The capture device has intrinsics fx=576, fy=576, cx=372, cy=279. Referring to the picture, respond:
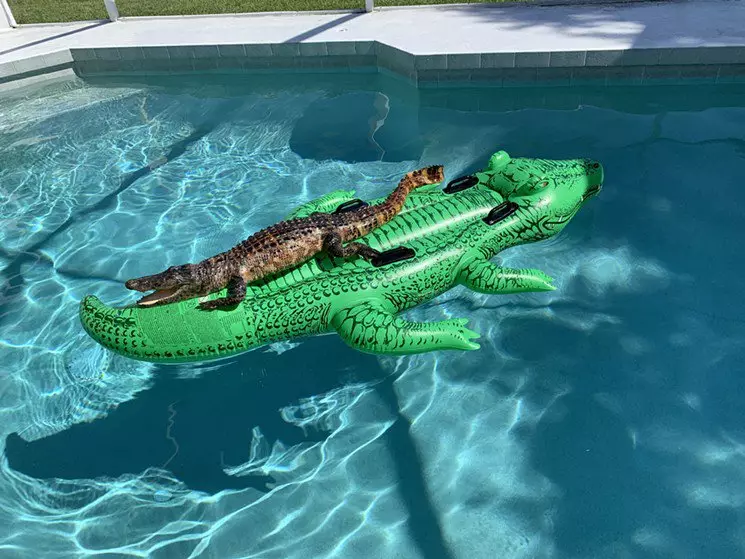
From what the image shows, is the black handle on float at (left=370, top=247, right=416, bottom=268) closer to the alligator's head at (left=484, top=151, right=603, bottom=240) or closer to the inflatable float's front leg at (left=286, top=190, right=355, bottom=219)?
the inflatable float's front leg at (left=286, top=190, right=355, bottom=219)

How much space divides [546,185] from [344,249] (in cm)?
196

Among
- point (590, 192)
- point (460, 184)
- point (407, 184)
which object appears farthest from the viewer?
point (590, 192)

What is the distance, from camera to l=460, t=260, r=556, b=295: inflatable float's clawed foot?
4504 mm

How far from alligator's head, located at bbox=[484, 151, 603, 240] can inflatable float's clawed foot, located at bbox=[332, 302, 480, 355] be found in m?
1.47

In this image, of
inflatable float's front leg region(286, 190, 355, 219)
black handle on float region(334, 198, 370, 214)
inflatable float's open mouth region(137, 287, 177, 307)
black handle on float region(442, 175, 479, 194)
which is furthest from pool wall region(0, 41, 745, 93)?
inflatable float's open mouth region(137, 287, 177, 307)

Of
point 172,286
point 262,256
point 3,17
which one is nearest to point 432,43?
point 262,256

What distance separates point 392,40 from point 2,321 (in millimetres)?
6885

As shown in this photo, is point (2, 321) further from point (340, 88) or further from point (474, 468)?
point (340, 88)

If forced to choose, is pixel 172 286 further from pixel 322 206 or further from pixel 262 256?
pixel 322 206

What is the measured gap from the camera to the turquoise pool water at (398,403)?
12.3ft

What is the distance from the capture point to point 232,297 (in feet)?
13.4

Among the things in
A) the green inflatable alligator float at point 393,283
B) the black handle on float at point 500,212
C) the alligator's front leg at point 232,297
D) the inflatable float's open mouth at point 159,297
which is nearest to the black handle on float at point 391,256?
the green inflatable alligator float at point 393,283

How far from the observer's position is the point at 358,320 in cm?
406

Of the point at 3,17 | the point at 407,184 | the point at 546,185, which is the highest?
the point at 3,17
